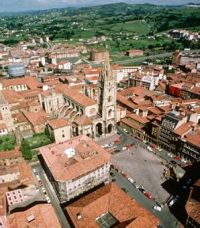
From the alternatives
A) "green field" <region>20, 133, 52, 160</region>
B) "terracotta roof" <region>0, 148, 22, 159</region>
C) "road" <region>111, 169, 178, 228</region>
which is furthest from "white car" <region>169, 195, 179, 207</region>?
"terracotta roof" <region>0, 148, 22, 159</region>

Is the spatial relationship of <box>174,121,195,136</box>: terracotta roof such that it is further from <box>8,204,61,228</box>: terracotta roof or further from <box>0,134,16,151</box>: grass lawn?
<box>0,134,16,151</box>: grass lawn

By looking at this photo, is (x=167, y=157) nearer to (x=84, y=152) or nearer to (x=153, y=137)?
(x=153, y=137)

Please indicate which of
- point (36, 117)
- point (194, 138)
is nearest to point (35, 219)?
point (194, 138)

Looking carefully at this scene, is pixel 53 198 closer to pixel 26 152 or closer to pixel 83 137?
pixel 26 152

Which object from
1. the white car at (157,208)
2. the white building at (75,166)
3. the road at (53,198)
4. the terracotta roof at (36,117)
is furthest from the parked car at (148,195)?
the terracotta roof at (36,117)

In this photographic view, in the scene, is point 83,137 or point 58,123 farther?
point 58,123

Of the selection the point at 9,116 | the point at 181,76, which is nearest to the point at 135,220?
the point at 9,116

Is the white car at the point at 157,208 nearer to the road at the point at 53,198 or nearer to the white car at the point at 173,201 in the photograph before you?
the white car at the point at 173,201
